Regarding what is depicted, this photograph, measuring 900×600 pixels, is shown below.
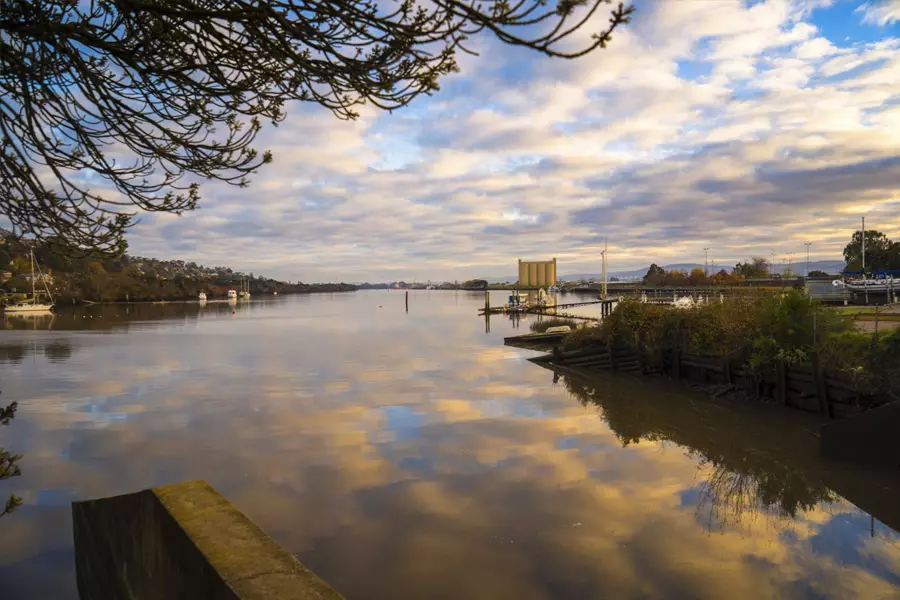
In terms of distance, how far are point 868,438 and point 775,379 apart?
5.94 meters

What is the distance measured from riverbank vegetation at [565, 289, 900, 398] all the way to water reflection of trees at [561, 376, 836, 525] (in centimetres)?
212

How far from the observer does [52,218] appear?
529cm

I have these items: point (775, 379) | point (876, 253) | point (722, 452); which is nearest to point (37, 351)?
point (722, 452)

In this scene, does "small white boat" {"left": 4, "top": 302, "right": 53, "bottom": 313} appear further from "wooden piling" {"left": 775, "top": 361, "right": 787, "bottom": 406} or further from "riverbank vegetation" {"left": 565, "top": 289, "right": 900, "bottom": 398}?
"wooden piling" {"left": 775, "top": 361, "right": 787, "bottom": 406}

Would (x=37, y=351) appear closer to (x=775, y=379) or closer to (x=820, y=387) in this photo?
(x=775, y=379)

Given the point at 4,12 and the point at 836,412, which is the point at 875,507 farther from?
the point at 4,12

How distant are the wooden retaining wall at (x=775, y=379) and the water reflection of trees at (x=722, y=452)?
156cm

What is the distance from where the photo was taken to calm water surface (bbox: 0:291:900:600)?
7.07m

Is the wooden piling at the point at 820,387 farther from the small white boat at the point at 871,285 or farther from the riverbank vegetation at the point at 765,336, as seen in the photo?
the small white boat at the point at 871,285

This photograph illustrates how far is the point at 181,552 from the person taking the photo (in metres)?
3.98

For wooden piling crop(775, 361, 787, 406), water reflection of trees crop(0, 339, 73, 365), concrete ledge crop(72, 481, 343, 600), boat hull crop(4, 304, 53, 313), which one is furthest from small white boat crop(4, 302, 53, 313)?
concrete ledge crop(72, 481, 343, 600)

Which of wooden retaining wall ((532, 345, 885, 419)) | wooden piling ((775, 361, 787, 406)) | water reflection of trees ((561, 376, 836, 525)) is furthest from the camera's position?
wooden piling ((775, 361, 787, 406))

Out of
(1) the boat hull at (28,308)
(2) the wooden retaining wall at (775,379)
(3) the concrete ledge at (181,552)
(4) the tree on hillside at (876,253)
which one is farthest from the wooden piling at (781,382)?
(1) the boat hull at (28,308)

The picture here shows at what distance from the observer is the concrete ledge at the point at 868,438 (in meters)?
9.71
